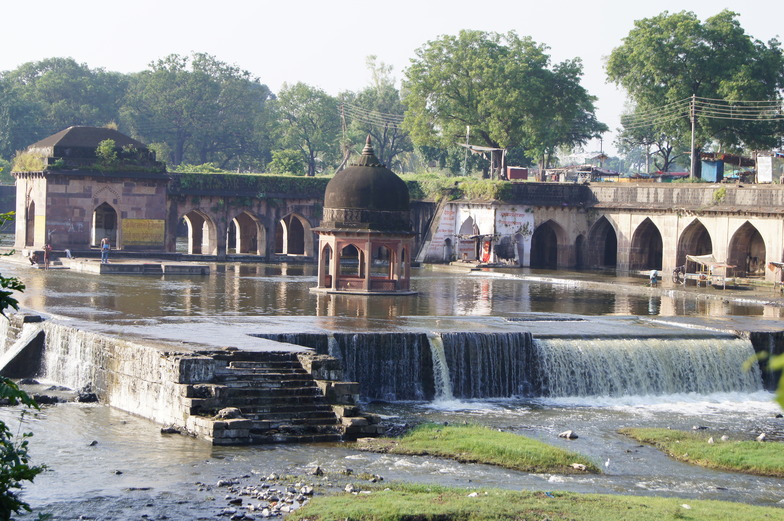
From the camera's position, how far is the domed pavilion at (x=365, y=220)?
35750 millimetres

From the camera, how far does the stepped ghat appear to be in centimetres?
2111

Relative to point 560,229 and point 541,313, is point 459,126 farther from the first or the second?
point 541,313

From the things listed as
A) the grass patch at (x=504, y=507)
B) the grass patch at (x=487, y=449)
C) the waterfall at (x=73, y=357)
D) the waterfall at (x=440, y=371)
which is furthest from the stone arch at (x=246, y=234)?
the grass patch at (x=504, y=507)

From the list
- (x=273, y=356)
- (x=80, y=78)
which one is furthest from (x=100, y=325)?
(x=80, y=78)

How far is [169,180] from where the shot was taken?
173 feet

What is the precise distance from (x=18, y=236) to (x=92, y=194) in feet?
17.3

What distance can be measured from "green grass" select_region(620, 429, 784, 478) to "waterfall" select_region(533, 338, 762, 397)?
14.7ft

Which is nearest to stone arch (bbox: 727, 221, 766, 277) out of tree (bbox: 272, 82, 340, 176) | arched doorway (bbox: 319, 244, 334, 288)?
arched doorway (bbox: 319, 244, 334, 288)

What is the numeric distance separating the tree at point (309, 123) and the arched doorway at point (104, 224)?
106 feet

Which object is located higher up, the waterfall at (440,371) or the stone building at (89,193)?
the stone building at (89,193)

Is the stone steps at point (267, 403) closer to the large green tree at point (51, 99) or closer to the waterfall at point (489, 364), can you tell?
the waterfall at point (489, 364)

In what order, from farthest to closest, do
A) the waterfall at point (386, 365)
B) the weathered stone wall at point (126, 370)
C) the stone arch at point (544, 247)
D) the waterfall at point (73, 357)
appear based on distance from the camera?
the stone arch at point (544, 247)
the waterfall at point (386, 365)
the waterfall at point (73, 357)
the weathered stone wall at point (126, 370)

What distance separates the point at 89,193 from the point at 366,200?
61.1 feet

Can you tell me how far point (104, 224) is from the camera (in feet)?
172
